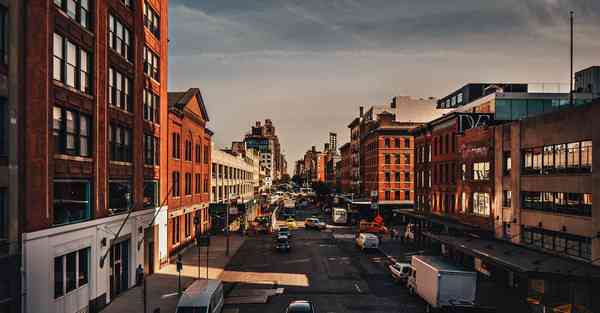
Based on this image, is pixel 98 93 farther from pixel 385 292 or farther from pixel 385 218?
pixel 385 218

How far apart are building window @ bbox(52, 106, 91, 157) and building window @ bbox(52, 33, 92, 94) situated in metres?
1.47

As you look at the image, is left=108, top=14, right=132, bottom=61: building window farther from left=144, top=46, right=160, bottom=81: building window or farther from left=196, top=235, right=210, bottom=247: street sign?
left=196, top=235, right=210, bottom=247: street sign

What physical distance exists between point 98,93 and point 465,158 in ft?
106

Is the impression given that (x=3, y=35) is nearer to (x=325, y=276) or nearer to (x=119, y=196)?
(x=119, y=196)

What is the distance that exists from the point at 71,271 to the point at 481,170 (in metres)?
32.1

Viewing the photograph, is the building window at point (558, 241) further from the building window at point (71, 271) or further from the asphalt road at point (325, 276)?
the building window at point (71, 271)

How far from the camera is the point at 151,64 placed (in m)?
41.5

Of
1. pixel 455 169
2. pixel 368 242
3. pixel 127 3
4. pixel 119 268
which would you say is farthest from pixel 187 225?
pixel 455 169

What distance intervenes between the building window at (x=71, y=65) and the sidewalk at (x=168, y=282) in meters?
12.4

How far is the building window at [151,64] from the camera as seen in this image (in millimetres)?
40050

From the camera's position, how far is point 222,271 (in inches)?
1678

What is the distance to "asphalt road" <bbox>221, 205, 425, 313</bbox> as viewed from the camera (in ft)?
101

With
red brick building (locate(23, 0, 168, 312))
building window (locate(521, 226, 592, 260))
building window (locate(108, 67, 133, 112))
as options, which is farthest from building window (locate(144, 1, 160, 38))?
building window (locate(521, 226, 592, 260))

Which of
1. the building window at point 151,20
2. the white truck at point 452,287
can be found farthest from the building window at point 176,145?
the white truck at point 452,287
